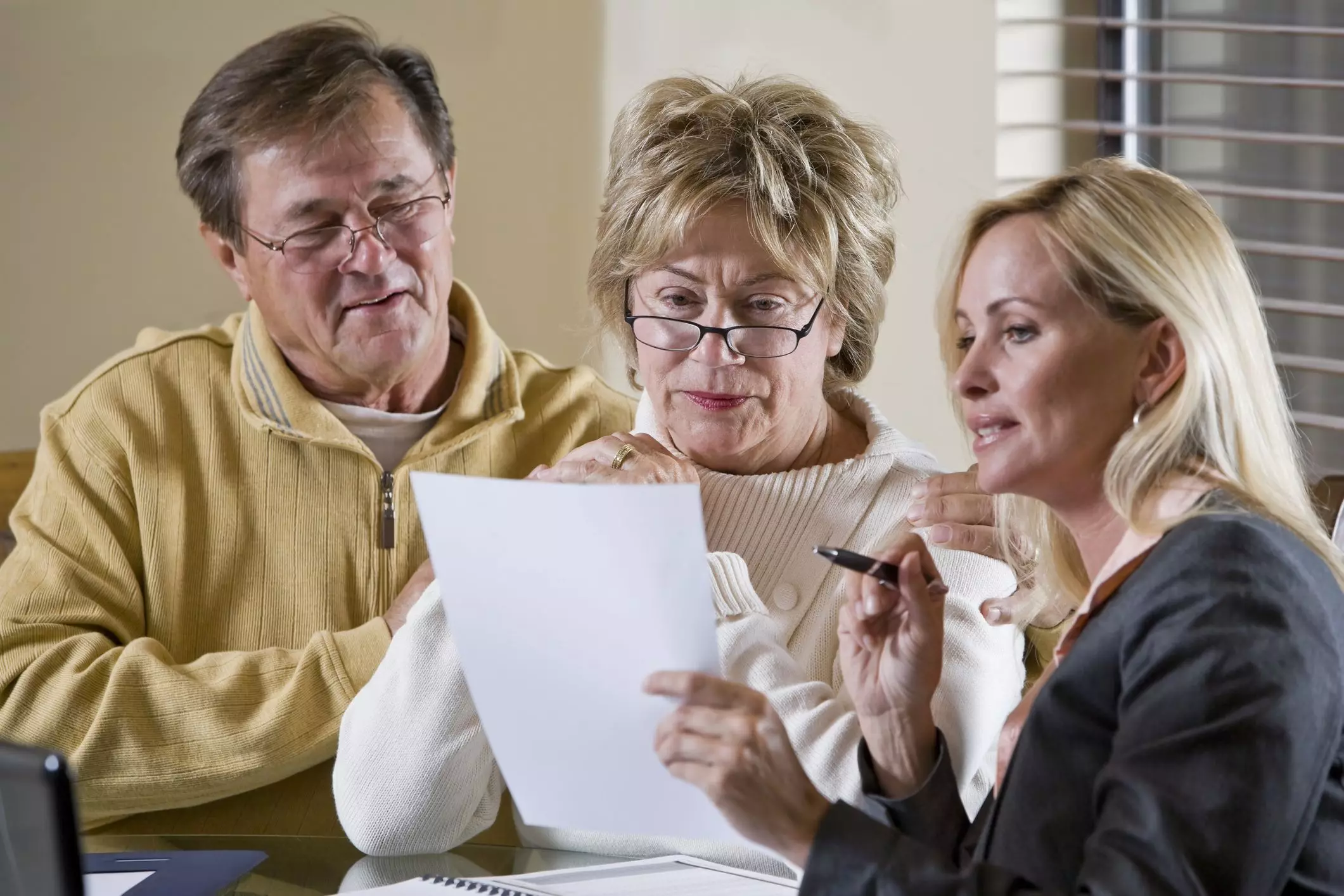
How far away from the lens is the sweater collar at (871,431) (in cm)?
162

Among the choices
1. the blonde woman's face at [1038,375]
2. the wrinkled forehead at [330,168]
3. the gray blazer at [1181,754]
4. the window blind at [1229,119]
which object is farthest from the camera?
the window blind at [1229,119]

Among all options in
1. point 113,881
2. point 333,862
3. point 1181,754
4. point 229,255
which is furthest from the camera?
point 229,255

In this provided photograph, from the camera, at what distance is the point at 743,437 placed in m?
1.58

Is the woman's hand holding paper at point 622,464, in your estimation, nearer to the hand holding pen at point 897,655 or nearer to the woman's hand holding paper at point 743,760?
the hand holding pen at point 897,655

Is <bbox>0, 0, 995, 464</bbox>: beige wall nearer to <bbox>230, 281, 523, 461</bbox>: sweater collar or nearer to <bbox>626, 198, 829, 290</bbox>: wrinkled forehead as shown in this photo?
<bbox>230, 281, 523, 461</bbox>: sweater collar

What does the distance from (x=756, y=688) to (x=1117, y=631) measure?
51cm

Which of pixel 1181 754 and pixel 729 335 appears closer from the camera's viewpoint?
pixel 1181 754

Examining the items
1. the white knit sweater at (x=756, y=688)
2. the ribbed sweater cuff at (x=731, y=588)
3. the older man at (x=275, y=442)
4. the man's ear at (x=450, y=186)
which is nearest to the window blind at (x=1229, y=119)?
the man's ear at (x=450, y=186)

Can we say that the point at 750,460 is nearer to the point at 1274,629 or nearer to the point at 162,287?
the point at 1274,629

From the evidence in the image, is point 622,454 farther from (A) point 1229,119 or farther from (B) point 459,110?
(A) point 1229,119

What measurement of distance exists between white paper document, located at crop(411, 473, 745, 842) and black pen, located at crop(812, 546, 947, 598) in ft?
0.43

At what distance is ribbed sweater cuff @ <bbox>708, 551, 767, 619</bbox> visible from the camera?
142cm

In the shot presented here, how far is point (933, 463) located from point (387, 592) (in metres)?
0.76

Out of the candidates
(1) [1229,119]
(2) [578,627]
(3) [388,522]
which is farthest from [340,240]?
(1) [1229,119]
